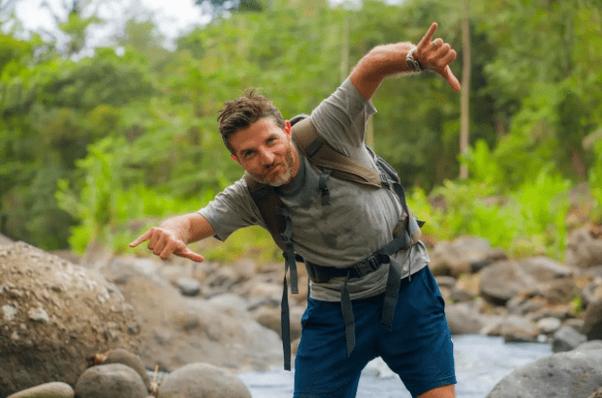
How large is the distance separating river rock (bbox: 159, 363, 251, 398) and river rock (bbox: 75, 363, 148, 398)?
16 cm

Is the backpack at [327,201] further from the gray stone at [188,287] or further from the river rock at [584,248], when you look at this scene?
the gray stone at [188,287]

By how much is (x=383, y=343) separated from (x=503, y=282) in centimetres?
947

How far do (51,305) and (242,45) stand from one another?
32.6 m

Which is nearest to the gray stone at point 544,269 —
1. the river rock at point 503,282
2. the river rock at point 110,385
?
the river rock at point 503,282

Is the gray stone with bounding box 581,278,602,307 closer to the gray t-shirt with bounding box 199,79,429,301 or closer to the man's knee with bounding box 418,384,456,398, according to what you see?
the man's knee with bounding box 418,384,456,398

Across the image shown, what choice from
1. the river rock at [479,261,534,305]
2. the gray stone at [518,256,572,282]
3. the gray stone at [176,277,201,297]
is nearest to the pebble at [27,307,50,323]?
the river rock at [479,261,534,305]

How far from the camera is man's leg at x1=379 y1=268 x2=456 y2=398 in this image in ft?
11.7

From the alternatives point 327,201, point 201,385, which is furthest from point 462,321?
point 327,201

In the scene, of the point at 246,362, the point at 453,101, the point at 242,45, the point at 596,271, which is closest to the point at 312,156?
the point at 246,362

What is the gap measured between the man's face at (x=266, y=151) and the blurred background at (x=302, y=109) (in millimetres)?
13943

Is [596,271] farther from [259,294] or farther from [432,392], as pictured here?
[432,392]

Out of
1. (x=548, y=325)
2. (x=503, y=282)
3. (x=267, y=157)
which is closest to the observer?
(x=267, y=157)

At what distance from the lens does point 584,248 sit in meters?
13.2

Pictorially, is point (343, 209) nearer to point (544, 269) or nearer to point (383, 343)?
point (383, 343)
